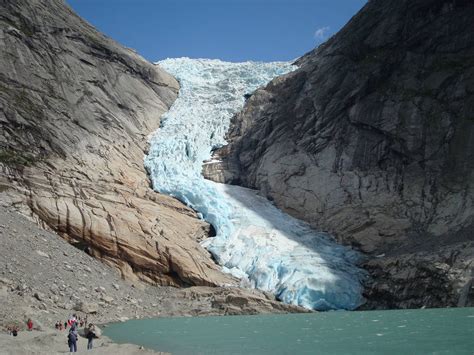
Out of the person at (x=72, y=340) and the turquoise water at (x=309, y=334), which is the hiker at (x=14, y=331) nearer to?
the person at (x=72, y=340)

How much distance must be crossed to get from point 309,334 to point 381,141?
2538 centimetres

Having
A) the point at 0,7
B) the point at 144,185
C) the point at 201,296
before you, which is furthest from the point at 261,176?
the point at 0,7

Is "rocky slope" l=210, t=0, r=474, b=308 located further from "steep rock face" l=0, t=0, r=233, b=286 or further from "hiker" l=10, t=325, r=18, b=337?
"hiker" l=10, t=325, r=18, b=337

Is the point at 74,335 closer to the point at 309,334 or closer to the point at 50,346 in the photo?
the point at 50,346

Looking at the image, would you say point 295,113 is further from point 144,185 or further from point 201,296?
point 201,296

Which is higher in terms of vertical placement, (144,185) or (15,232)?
(144,185)

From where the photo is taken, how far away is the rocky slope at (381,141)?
117ft

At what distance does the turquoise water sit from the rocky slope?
8.03 m

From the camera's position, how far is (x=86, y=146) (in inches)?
1535

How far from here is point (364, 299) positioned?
105 feet

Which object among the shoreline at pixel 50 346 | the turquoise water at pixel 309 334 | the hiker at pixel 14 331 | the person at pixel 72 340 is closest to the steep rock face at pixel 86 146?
the turquoise water at pixel 309 334

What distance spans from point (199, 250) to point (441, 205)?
53.8 ft

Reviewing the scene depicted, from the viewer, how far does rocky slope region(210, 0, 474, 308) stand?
3569 cm

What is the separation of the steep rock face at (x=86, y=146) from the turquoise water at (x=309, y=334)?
6.80m
